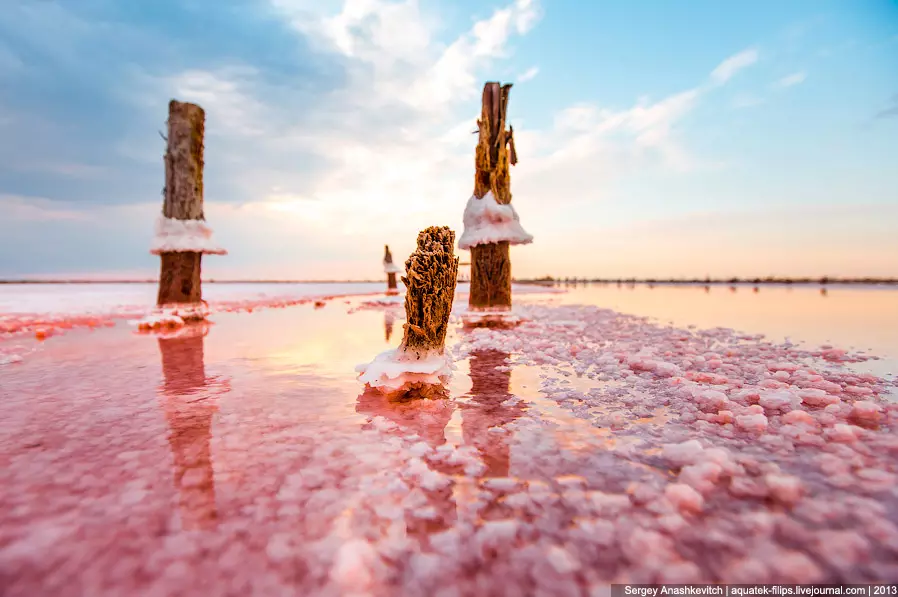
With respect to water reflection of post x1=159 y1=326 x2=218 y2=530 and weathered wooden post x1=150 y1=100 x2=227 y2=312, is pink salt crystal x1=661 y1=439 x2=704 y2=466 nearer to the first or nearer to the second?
water reflection of post x1=159 y1=326 x2=218 y2=530

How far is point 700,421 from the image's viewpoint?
3066mm

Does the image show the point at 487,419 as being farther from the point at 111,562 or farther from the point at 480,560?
the point at 111,562

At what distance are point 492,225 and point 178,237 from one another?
764 centimetres

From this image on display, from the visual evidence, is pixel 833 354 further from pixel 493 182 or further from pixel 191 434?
pixel 191 434

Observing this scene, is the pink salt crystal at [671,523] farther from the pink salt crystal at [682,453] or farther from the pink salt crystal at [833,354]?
the pink salt crystal at [833,354]

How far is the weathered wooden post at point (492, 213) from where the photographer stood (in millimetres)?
9156

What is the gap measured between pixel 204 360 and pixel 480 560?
18.6 ft

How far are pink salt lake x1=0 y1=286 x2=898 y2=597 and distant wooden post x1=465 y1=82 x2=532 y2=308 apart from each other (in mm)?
5100

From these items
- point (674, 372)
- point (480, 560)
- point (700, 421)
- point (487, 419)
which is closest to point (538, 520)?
point (480, 560)

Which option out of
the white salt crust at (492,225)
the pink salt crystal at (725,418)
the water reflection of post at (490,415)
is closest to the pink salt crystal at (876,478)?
the pink salt crystal at (725,418)

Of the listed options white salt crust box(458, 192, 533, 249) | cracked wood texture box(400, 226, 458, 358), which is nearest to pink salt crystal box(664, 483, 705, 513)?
cracked wood texture box(400, 226, 458, 358)

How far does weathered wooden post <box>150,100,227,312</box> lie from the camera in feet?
31.6

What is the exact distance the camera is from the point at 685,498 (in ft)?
6.35

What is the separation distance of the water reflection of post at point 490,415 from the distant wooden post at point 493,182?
435 centimetres
